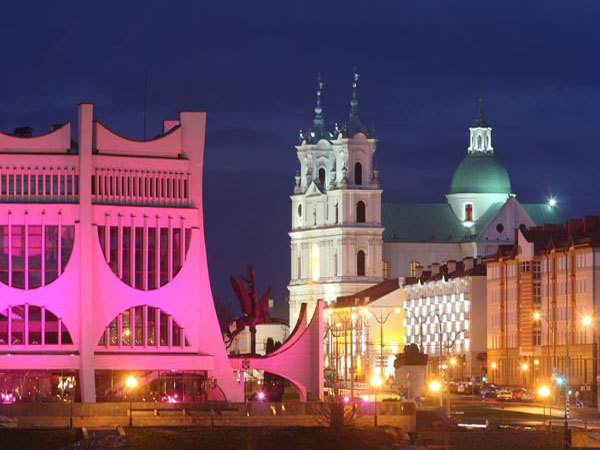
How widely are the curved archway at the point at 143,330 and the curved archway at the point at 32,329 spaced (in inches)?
85.8

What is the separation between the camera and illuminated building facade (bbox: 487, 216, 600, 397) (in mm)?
162125

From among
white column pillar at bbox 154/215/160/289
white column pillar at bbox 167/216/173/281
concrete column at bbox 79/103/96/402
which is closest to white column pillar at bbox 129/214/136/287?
white column pillar at bbox 154/215/160/289

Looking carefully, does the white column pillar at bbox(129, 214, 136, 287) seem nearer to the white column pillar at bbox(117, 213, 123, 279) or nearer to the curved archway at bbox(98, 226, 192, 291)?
the curved archway at bbox(98, 226, 192, 291)

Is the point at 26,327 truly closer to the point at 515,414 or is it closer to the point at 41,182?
the point at 41,182

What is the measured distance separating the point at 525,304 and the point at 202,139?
241 feet

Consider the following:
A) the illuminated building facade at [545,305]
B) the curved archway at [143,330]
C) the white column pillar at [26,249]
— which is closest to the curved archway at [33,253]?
the white column pillar at [26,249]

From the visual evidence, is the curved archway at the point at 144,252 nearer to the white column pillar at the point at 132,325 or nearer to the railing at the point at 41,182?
the white column pillar at the point at 132,325

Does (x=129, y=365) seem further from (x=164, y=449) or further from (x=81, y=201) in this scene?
(x=164, y=449)

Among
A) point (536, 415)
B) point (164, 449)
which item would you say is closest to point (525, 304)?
point (536, 415)

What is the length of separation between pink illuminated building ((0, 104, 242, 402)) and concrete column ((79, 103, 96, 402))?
5 cm

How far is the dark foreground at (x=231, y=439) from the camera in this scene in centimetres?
9131

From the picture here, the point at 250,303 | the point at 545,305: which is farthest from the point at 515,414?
the point at 545,305

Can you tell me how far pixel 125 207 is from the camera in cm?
10900

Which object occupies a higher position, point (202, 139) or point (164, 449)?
point (202, 139)
